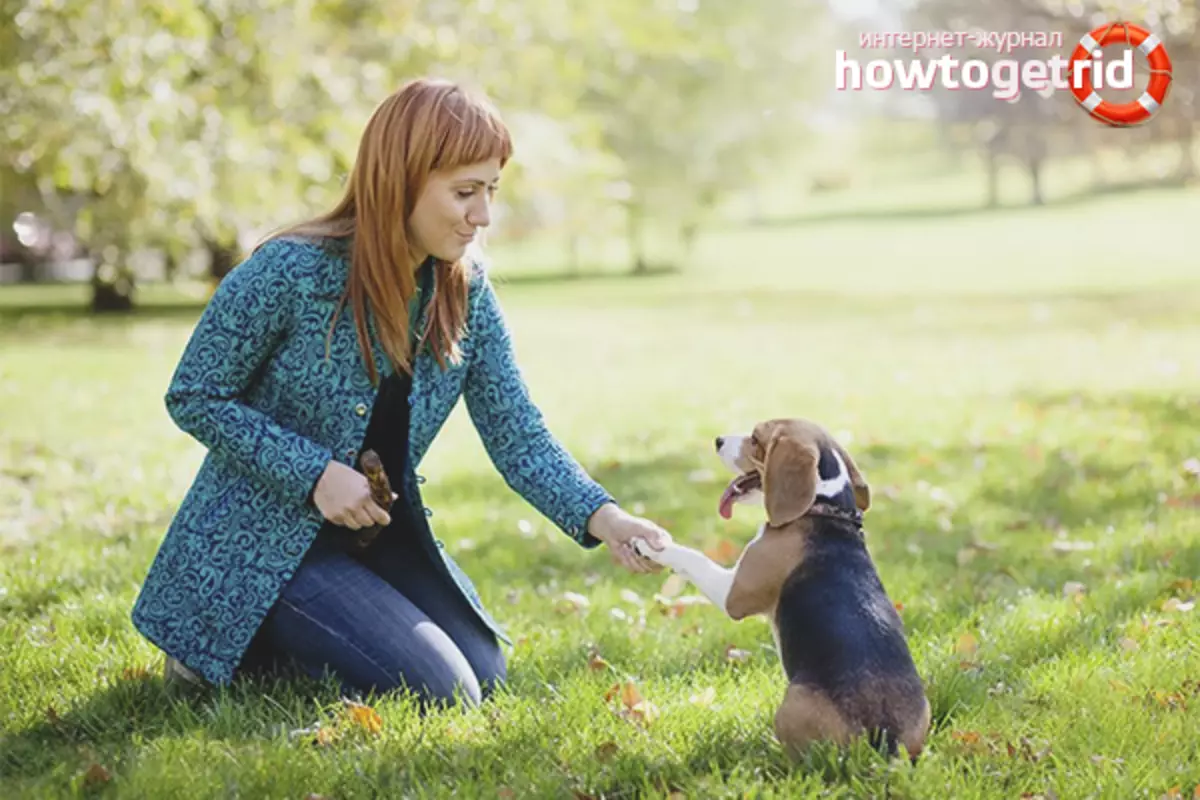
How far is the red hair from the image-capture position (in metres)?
4.06

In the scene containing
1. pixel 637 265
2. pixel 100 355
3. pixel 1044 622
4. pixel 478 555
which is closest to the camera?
pixel 1044 622

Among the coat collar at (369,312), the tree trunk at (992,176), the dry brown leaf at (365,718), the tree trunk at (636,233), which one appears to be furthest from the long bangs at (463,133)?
the tree trunk at (992,176)

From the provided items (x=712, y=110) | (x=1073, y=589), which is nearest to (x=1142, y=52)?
(x=1073, y=589)

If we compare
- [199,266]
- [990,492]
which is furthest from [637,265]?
[990,492]

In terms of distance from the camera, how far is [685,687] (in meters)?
4.25

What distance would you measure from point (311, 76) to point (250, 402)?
11381 mm

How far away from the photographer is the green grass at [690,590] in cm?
353

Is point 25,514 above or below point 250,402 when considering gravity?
below

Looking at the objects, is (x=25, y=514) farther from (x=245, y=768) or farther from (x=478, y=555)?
(x=245, y=768)

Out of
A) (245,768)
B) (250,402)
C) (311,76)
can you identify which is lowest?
(245,768)

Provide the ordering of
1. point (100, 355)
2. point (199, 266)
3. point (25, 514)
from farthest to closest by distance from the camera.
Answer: point (199, 266) → point (100, 355) → point (25, 514)

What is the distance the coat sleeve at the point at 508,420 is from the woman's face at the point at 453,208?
0.35m

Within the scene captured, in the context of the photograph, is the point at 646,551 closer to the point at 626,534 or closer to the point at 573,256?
the point at 626,534

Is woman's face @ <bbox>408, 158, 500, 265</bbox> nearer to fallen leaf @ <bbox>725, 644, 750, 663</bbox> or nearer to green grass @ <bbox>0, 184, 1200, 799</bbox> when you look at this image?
green grass @ <bbox>0, 184, 1200, 799</bbox>
